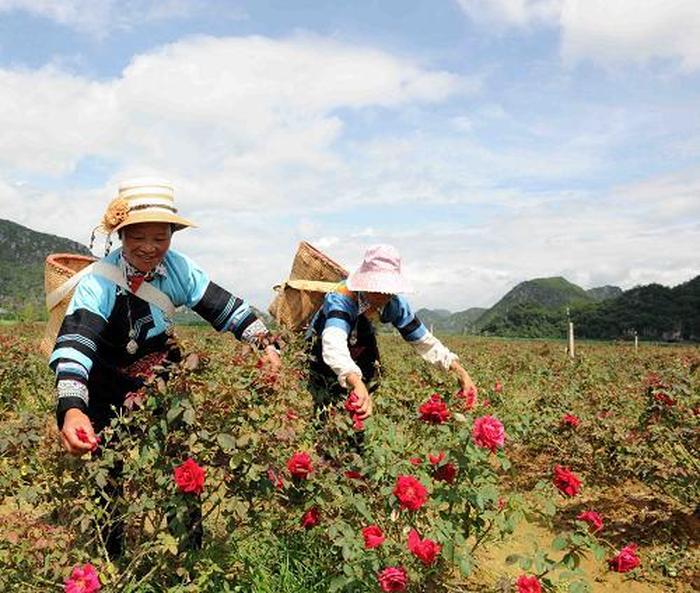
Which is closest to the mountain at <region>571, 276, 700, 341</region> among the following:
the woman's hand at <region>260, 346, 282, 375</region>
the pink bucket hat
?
the pink bucket hat

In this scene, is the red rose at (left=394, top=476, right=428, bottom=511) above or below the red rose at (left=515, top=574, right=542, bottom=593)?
above

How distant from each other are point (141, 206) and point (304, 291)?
1357mm

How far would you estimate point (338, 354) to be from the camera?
3068 millimetres

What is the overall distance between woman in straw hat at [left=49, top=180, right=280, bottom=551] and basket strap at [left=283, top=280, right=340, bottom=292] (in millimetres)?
832

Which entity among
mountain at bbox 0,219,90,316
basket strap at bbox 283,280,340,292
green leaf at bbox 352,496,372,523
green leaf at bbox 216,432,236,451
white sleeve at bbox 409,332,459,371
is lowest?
green leaf at bbox 352,496,372,523

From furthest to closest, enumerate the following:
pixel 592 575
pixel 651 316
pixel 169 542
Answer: pixel 651 316 < pixel 592 575 < pixel 169 542

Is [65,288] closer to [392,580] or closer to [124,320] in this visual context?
[124,320]

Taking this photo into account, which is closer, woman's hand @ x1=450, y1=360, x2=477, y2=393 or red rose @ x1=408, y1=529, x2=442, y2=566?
red rose @ x1=408, y1=529, x2=442, y2=566

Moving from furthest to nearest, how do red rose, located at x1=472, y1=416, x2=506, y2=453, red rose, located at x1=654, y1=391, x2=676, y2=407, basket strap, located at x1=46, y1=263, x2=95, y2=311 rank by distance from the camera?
red rose, located at x1=654, y1=391, x2=676, y2=407, basket strap, located at x1=46, y1=263, x2=95, y2=311, red rose, located at x1=472, y1=416, x2=506, y2=453

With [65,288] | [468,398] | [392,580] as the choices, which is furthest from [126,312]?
[468,398]

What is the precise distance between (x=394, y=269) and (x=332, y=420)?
86 cm

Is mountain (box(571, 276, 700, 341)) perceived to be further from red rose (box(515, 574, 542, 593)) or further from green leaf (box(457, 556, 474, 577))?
red rose (box(515, 574, 542, 593))

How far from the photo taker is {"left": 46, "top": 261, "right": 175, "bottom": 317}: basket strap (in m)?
2.50

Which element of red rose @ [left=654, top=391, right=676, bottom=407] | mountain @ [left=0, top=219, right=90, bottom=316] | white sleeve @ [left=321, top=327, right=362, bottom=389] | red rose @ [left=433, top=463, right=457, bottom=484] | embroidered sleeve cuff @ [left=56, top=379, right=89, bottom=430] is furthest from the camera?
mountain @ [left=0, top=219, right=90, bottom=316]
